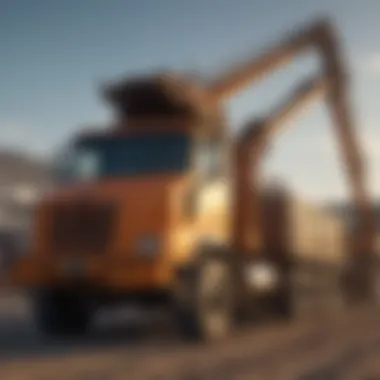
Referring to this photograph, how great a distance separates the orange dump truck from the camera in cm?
1318

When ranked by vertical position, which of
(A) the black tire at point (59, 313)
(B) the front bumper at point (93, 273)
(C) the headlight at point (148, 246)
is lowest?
(A) the black tire at point (59, 313)

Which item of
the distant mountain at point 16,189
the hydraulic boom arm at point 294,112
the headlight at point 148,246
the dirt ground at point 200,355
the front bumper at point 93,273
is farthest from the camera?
the distant mountain at point 16,189

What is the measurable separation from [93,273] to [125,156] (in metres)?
2.18

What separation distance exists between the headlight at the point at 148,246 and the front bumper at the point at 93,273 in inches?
5.9

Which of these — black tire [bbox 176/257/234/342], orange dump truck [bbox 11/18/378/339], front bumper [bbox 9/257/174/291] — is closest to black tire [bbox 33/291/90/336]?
orange dump truck [bbox 11/18/378/339]

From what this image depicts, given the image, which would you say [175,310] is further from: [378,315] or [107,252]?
[378,315]

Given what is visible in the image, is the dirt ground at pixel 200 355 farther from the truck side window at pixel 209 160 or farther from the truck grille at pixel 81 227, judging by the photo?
the truck side window at pixel 209 160

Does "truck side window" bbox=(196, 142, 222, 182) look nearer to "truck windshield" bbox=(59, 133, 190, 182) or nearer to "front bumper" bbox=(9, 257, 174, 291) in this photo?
"truck windshield" bbox=(59, 133, 190, 182)

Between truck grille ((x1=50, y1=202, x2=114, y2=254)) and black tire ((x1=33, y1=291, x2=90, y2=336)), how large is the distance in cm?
169

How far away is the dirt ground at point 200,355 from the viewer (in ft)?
34.0

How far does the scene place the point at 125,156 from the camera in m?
14.5

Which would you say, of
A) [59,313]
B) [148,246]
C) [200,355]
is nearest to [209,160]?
[148,246]

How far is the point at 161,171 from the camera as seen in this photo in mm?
14008

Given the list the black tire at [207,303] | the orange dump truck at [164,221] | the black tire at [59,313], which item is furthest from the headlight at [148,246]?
the black tire at [59,313]
